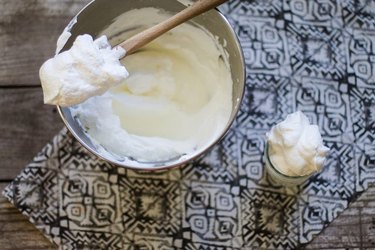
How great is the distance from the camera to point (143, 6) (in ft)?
3.34

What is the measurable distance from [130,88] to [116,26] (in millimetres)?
106

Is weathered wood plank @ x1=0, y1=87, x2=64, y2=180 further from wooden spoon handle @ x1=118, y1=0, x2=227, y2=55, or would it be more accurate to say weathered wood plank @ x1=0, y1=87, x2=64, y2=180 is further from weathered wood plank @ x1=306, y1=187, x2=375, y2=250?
weathered wood plank @ x1=306, y1=187, x2=375, y2=250

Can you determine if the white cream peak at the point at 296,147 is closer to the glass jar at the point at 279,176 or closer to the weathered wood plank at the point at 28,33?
the glass jar at the point at 279,176

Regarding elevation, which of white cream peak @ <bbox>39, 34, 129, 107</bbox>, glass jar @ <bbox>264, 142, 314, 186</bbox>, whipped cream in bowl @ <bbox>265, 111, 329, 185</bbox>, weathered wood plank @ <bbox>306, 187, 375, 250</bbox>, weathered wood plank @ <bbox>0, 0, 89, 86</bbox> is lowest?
weathered wood plank @ <bbox>306, 187, 375, 250</bbox>

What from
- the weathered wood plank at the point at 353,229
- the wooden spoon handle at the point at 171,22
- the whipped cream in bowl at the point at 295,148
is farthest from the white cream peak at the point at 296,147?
the wooden spoon handle at the point at 171,22

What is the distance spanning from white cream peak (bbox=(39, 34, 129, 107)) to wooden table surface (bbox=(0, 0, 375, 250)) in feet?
0.77

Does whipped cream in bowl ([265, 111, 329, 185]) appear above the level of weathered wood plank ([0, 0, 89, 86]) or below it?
below

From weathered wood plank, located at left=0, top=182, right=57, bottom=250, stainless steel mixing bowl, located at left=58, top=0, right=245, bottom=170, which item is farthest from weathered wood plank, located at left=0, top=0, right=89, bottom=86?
weathered wood plank, located at left=0, top=182, right=57, bottom=250

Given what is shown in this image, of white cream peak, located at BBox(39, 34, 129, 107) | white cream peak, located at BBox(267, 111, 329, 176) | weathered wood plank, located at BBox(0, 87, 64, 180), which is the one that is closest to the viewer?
white cream peak, located at BBox(39, 34, 129, 107)

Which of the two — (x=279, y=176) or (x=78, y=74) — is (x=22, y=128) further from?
(x=279, y=176)

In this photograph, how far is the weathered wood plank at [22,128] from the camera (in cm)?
109

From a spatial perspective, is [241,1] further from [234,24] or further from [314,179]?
[314,179]

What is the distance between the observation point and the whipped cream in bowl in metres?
0.98

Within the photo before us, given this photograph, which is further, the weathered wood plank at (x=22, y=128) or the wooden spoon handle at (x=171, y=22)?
the weathered wood plank at (x=22, y=128)
